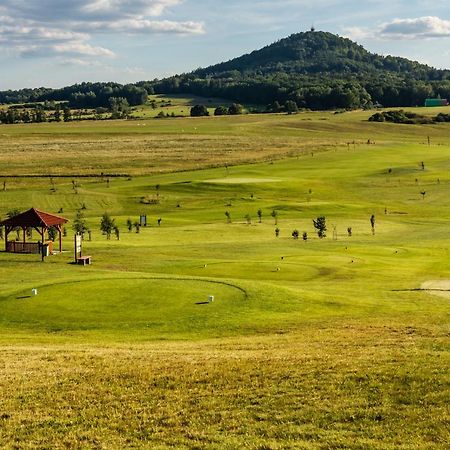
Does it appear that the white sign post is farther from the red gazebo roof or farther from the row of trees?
the row of trees

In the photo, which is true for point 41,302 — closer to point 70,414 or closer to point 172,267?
point 172,267

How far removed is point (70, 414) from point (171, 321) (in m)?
13.6

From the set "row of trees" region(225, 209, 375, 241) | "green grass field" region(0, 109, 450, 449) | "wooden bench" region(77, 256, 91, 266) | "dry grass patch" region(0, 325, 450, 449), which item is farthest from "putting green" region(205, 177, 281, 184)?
"dry grass patch" region(0, 325, 450, 449)

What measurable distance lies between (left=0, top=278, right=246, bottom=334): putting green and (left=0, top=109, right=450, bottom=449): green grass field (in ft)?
0.39

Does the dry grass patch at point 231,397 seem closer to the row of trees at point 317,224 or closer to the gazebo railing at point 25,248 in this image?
the gazebo railing at point 25,248

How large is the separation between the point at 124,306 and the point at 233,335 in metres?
6.73

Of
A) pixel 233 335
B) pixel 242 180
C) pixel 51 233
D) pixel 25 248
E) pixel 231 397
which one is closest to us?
pixel 231 397

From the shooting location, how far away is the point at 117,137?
6954 inches

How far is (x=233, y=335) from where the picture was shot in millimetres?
30641

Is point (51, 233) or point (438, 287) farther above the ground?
point (51, 233)

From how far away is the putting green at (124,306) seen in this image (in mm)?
32531

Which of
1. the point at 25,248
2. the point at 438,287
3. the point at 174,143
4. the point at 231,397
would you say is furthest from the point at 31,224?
the point at 174,143

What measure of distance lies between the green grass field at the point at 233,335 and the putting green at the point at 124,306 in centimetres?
12

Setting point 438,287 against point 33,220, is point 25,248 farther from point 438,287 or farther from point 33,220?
point 438,287
